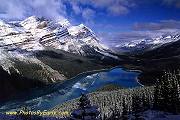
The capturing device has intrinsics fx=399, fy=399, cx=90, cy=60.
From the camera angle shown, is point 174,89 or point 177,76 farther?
point 177,76

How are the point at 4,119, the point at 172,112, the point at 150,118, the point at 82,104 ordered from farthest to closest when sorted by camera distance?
the point at 172,112 → the point at 150,118 → the point at 4,119 → the point at 82,104

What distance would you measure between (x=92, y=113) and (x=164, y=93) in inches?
4230

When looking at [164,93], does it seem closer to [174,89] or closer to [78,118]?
[174,89]

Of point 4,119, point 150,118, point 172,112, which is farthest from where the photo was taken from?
point 172,112

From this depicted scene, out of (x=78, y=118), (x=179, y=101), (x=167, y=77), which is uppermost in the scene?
(x=167, y=77)

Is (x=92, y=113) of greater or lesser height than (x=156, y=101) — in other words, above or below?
below

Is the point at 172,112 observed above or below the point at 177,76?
below

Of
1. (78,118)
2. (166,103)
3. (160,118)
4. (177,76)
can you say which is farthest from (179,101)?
(78,118)

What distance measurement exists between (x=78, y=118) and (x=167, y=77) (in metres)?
107

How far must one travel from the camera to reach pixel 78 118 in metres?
77.2

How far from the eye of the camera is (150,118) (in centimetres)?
14062

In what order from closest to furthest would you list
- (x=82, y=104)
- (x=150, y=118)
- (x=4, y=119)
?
(x=82, y=104)
(x=4, y=119)
(x=150, y=118)

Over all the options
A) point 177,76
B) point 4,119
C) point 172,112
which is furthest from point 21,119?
point 177,76

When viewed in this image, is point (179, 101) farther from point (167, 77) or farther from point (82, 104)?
point (82, 104)
